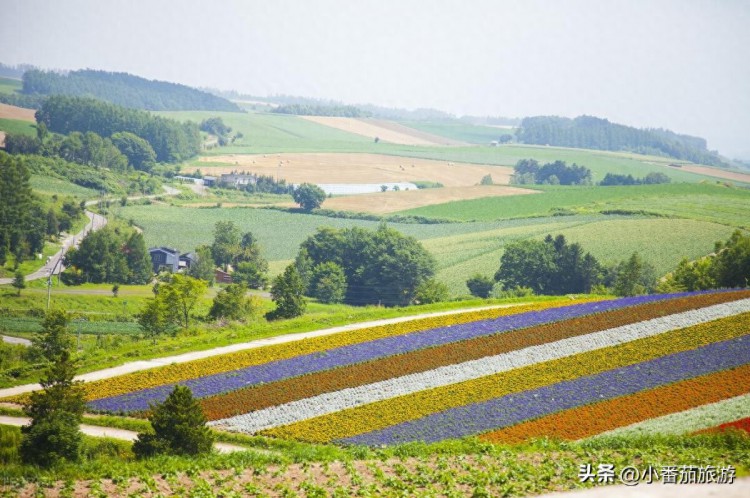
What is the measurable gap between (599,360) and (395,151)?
117542 millimetres

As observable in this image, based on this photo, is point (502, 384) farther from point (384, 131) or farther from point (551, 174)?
point (384, 131)

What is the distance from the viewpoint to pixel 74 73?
654ft

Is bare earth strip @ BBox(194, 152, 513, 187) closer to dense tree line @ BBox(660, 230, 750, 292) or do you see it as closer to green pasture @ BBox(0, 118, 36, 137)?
green pasture @ BBox(0, 118, 36, 137)

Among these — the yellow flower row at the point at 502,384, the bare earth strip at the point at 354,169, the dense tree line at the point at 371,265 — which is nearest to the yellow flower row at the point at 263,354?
the yellow flower row at the point at 502,384

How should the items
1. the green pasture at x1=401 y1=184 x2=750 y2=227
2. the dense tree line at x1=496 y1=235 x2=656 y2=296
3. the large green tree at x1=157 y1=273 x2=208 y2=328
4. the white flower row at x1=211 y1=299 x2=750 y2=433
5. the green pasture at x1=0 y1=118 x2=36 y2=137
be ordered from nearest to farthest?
the white flower row at x1=211 y1=299 x2=750 y2=433, the large green tree at x1=157 y1=273 x2=208 y2=328, the dense tree line at x1=496 y1=235 x2=656 y2=296, the green pasture at x1=401 y1=184 x2=750 y2=227, the green pasture at x1=0 y1=118 x2=36 y2=137

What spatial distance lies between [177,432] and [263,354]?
35.1 feet

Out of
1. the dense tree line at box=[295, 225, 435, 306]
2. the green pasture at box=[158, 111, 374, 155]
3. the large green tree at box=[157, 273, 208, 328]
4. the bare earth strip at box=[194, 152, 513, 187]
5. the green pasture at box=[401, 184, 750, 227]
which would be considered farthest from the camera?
the green pasture at box=[158, 111, 374, 155]

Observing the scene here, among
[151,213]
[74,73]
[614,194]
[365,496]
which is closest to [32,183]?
[151,213]

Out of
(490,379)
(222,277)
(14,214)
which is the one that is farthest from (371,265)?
(490,379)

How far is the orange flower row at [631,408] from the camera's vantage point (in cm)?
2730

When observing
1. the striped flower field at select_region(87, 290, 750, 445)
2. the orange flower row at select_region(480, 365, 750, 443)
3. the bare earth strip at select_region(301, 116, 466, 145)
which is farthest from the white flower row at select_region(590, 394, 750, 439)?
the bare earth strip at select_region(301, 116, 466, 145)

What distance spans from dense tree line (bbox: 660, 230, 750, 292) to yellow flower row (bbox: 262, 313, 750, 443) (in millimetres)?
12675

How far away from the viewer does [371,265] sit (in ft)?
218

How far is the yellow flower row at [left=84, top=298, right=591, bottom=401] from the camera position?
32500 mm
